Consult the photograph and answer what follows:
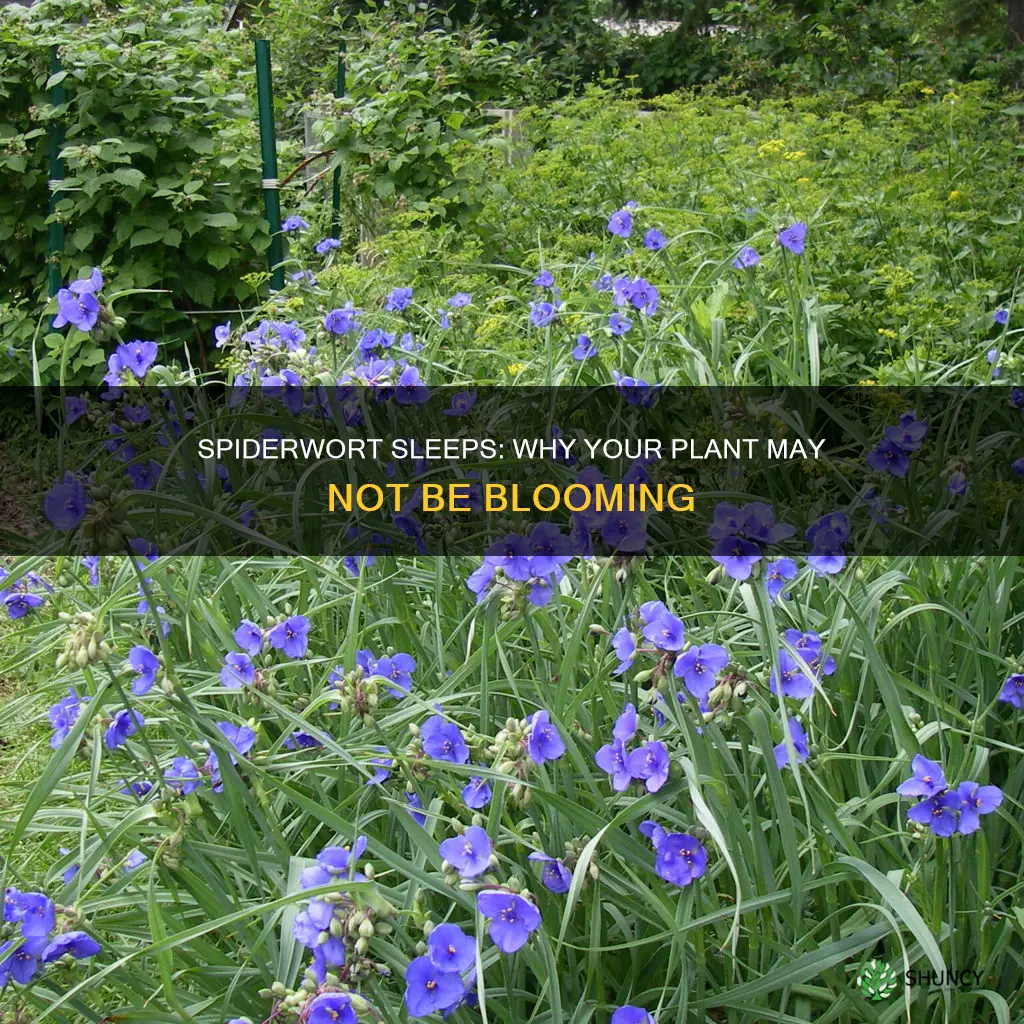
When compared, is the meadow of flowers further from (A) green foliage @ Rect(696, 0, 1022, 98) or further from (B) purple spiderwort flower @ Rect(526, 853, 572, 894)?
(A) green foliage @ Rect(696, 0, 1022, 98)

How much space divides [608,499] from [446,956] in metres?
0.60

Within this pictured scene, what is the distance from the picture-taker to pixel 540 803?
135 cm

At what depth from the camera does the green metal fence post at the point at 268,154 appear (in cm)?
425

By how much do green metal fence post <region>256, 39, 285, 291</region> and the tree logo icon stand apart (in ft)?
11.5

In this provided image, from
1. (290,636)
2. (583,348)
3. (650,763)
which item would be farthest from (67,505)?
(583,348)

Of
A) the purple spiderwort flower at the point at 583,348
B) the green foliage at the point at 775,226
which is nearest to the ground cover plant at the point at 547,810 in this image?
the purple spiderwort flower at the point at 583,348

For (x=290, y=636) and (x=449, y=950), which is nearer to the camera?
(x=449, y=950)

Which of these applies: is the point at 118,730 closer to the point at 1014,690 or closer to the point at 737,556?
the point at 737,556

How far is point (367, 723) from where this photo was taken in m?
1.23

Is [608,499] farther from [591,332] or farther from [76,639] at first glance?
[591,332]

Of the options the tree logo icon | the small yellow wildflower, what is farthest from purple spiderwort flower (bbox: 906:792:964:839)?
the small yellow wildflower

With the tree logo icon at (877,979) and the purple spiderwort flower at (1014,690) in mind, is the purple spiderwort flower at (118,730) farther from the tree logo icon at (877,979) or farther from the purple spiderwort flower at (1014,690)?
the purple spiderwort flower at (1014,690)

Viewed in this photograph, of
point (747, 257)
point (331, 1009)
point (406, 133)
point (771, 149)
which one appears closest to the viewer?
point (331, 1009)
